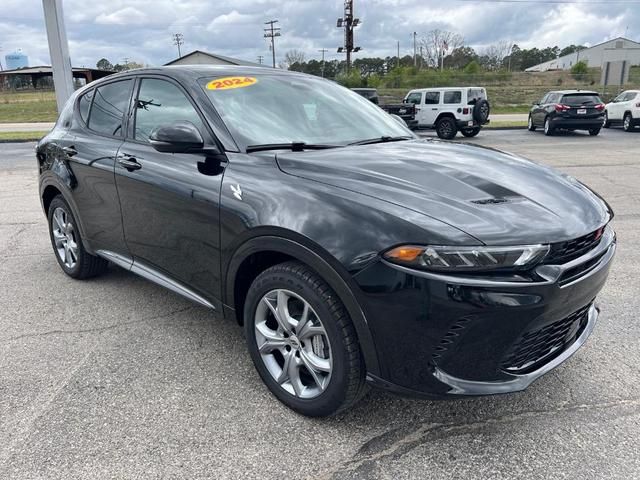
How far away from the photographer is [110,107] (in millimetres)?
3941

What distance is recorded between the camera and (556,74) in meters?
52.3

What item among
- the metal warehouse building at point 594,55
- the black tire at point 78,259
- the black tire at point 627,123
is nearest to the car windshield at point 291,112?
the black tire at point 78,259

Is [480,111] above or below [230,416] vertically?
above

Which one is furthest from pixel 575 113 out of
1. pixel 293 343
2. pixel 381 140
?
pixel 293 343

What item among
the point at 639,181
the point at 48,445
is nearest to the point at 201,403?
the point at 48,445

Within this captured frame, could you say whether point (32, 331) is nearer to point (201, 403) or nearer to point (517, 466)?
point (201, 403)

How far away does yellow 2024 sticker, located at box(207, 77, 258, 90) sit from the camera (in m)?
3.19

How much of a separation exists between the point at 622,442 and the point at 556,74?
5727cm

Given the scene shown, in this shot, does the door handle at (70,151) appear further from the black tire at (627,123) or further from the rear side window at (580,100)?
the black tire at (627,123)

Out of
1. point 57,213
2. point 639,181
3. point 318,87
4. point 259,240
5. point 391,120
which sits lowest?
point 639,181

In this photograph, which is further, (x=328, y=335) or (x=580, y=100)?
(x=580, y=100)

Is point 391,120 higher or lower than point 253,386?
higher

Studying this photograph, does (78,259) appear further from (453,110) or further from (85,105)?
(453,110)

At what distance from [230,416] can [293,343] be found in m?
0.50
